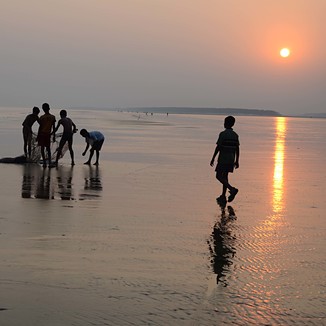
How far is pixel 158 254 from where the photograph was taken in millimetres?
7059

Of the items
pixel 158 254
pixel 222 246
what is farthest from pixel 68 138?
pixel 158 254

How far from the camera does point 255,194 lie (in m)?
12.8

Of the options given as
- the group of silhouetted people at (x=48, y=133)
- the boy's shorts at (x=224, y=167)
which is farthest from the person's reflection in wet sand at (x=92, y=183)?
the boy's shorts at (x=224, y=167)

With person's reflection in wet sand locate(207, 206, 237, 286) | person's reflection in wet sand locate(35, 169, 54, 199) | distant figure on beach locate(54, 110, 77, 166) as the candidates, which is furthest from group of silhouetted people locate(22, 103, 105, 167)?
person's reflection in wet sand locate(207, 206, 237, 286)

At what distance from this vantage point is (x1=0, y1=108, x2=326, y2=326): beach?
504 cm

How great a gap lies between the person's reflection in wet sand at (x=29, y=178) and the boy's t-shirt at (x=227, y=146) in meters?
3.47

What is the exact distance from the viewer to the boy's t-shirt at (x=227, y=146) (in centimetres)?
1160

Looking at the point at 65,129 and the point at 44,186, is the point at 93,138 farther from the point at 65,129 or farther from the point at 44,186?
the point at 44,186

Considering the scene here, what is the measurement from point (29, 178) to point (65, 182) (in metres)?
1.00

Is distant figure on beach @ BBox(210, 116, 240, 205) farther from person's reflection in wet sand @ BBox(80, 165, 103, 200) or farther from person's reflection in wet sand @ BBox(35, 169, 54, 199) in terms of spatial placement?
person's reflection in wet sand @ BBox(35, 169, 54, 199)

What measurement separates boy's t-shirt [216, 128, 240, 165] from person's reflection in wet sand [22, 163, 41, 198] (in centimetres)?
347

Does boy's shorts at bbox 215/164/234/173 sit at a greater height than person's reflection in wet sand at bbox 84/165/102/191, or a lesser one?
greater

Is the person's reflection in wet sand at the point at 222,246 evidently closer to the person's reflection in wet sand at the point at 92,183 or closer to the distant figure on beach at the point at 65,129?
the person's reflection in wet sand at the point at 92,183

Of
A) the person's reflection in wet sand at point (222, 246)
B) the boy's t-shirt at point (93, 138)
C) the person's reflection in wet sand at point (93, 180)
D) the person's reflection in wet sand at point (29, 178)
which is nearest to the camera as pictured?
the person's reflection in wet sand at point (222, 246)
